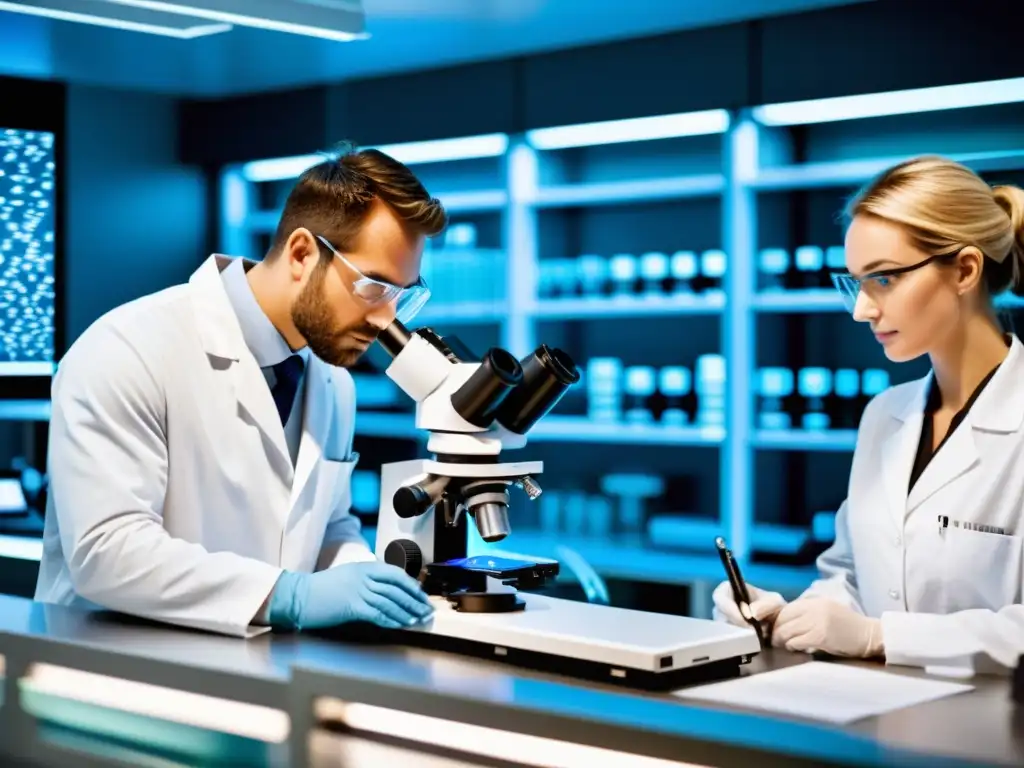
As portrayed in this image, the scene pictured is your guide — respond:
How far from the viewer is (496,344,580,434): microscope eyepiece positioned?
6.37 feet

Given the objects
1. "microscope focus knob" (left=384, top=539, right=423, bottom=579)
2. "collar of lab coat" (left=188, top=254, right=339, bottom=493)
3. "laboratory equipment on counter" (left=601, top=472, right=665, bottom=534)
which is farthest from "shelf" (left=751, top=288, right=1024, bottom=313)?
"microscope focus knob" (left=384, top=539, right=423, bottom=579)

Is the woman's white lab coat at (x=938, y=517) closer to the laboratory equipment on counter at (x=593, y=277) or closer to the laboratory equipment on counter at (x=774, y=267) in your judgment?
the laboratory equipment on counter at (x=774, y=267)

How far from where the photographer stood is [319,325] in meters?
2.30

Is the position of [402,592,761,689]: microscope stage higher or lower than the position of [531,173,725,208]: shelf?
lower

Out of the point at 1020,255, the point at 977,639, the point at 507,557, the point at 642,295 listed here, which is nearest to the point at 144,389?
the point at 507,557

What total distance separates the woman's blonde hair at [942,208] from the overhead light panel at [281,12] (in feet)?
5.83

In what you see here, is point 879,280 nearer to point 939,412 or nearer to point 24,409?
point 939,412

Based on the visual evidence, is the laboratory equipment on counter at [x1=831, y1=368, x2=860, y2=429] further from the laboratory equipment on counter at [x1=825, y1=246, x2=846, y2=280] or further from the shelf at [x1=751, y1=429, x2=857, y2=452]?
the laboratory equipment on counter at [x1=825, y1=246, x2=846, y2=280]

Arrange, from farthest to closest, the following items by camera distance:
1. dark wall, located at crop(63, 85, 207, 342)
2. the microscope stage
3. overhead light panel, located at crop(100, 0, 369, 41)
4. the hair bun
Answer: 1. dark wall, located at crop(63, 85, 207, 342)
2. overhead light panel, located at crop(100, 0, 369, 41)
3. the hair bun
4. the microscope stage

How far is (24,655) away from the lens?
1.92 meters

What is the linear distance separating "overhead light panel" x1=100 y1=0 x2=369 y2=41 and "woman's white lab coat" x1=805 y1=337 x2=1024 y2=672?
195cm

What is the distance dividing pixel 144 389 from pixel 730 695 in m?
1.10

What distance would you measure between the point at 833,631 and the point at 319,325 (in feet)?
3.34

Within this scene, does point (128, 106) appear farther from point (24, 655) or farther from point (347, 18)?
point (24, 655)
